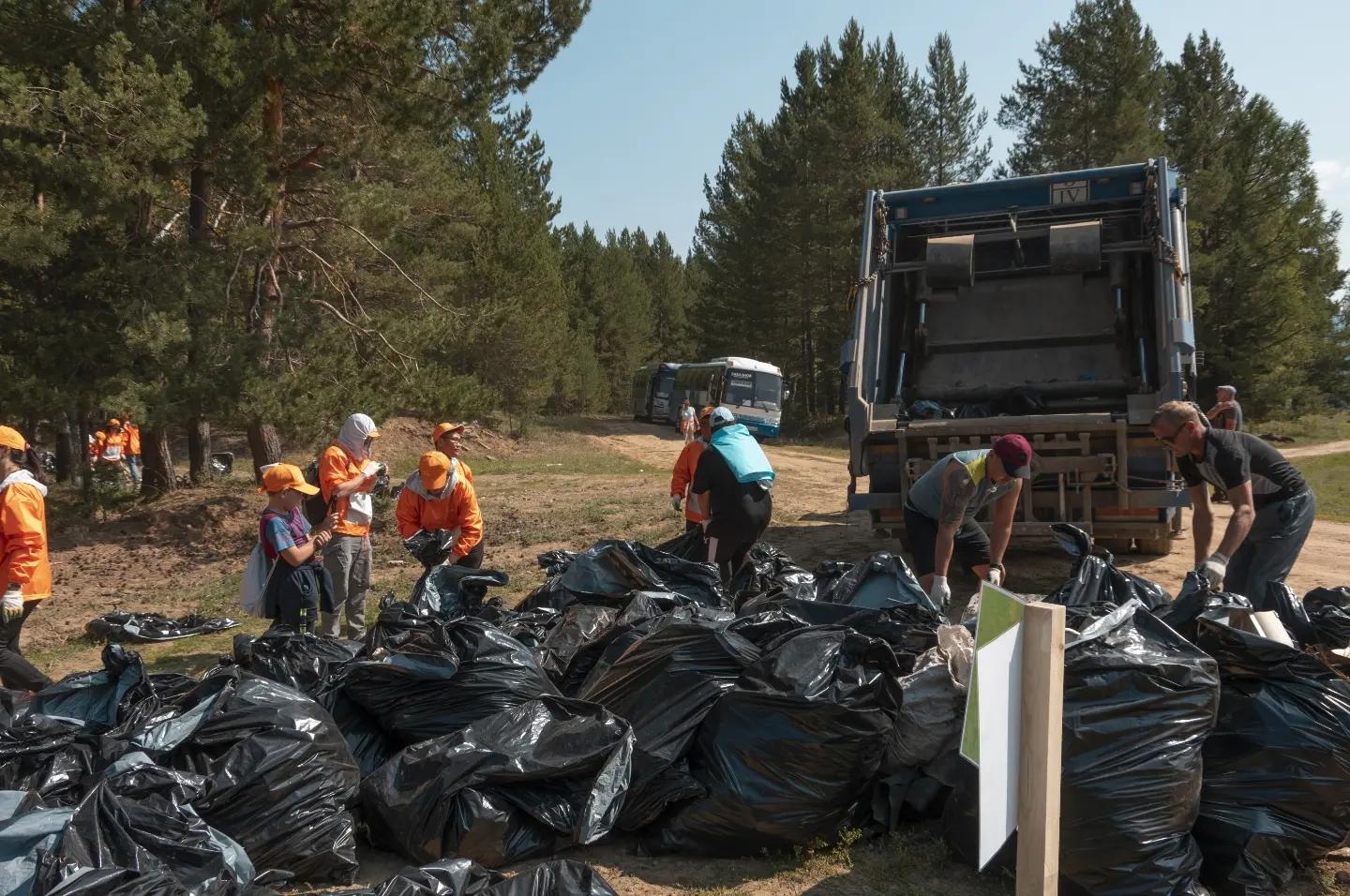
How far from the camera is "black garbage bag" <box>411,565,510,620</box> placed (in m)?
5.01

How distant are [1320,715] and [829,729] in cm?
138

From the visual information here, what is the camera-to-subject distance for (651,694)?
356cm

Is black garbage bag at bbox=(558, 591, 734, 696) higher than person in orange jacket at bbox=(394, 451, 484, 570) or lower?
lower

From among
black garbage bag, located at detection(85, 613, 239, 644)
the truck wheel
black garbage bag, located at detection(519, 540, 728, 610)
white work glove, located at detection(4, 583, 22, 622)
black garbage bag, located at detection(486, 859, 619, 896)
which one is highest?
white work glove, located at detection(4, 583, 22, 622)

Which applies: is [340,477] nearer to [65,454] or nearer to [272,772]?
[272,772]

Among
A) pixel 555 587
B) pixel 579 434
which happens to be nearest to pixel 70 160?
pixel 555 587

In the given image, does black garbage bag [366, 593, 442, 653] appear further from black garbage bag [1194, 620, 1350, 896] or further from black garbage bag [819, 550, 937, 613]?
black garbage bag [1194, 620, 1350, 896]

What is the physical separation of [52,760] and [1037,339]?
6.71 meters

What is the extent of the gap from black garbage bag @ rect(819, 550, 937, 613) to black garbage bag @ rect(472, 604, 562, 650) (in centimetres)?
125

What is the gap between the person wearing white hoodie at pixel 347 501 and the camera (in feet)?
18.5

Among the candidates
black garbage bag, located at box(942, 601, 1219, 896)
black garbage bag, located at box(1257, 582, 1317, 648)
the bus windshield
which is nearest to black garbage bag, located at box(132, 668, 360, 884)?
black garbage bag, located at box(942, 601, 1219, 896)

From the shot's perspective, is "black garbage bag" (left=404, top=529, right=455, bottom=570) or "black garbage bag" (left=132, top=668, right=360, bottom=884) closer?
"black garbage bag" (left=132, top=668, right=360, bottom=884)

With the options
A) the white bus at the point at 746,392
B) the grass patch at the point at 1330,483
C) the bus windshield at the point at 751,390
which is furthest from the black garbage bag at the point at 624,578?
the bus windshield at the point at 751,390

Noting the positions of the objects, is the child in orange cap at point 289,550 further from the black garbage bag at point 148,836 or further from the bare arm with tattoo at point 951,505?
the bare arm with tattoo at point 951,505
